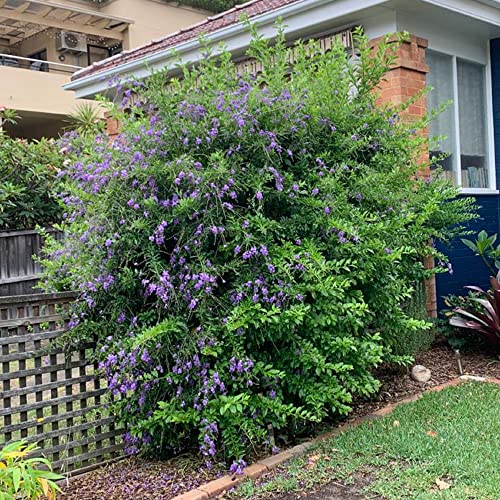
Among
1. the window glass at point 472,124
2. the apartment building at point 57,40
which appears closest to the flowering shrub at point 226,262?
the window glass at point 472,124

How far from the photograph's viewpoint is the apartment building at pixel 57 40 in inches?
699

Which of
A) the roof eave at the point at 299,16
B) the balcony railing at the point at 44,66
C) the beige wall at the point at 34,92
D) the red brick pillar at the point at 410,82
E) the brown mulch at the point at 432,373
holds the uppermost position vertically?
the balcony railing at the point at 44,66

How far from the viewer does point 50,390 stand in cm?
398

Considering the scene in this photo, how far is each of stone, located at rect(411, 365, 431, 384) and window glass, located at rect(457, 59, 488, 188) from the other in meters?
2.94

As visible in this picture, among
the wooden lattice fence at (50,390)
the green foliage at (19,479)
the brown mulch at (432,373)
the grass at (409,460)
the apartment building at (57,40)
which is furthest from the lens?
the apartment building at (57,40)

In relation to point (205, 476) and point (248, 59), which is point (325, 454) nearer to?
point (205, 476)

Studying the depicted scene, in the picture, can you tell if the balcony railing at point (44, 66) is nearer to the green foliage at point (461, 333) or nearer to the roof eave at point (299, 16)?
the roof eave at point (299, 16)

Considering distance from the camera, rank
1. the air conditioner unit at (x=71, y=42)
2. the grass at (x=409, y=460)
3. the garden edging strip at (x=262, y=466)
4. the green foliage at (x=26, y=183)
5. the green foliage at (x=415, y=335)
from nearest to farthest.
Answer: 1. the grass at (x=409, y=460)
2. the garden edging strip at (x=262, y=466)
3. the green foliage at (x=415, y=335)
4. the green foliage at (x=26, y=183)
5. the air conditioner unit at (x=71, y=42)

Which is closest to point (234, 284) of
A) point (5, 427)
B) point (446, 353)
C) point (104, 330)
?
point (104, 330)

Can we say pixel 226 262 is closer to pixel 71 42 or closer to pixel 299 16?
pixel 299 16

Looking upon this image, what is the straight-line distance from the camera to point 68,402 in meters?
3.99

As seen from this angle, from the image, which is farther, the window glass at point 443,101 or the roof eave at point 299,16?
the window glass at point 443,101

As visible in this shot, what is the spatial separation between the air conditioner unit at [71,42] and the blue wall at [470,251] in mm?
16187

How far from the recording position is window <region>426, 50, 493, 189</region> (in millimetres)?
7266
